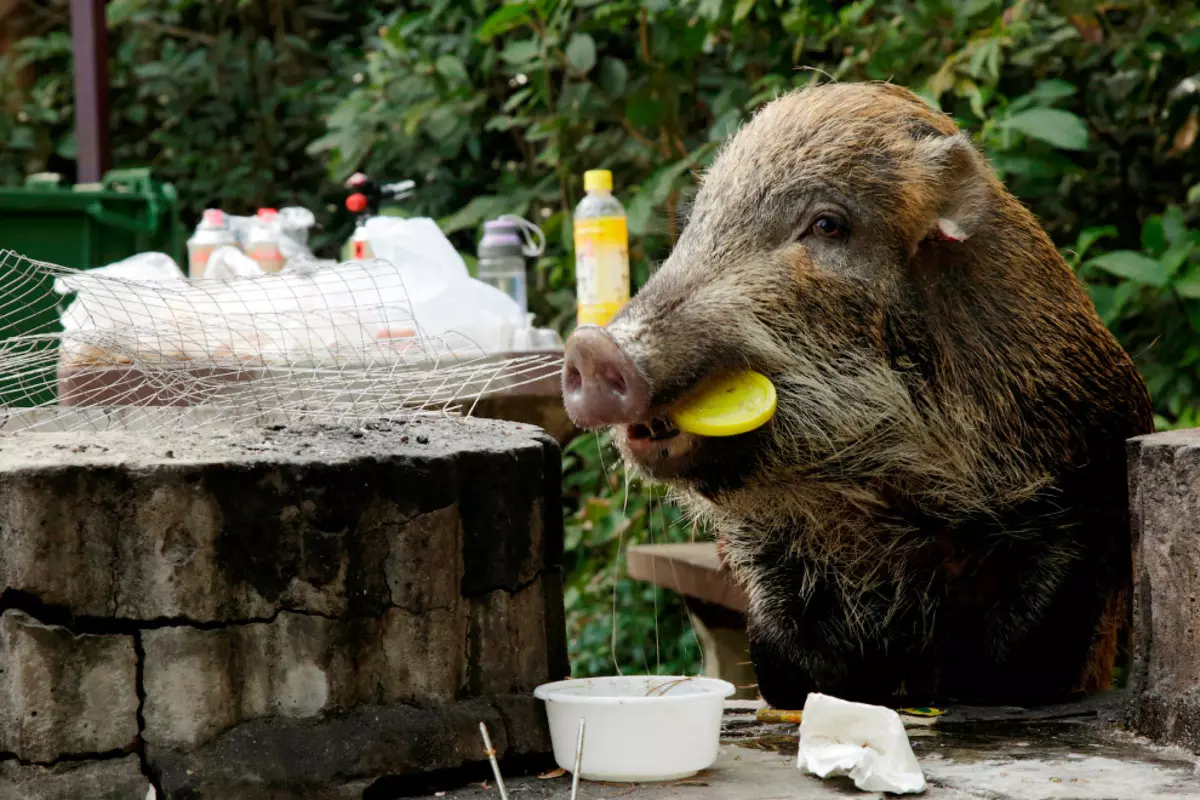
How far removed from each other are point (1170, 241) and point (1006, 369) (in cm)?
183

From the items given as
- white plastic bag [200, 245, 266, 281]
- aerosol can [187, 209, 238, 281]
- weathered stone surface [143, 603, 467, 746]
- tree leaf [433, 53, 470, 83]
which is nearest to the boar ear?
weathered stone surface [143, 603, 467, 746]

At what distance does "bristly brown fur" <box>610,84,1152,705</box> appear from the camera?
108 inches

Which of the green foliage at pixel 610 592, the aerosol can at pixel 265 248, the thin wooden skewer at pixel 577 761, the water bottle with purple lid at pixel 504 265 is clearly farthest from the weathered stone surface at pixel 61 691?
the green foliage at pixel 610 592

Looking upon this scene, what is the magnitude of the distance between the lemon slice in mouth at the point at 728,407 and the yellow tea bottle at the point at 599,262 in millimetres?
1498

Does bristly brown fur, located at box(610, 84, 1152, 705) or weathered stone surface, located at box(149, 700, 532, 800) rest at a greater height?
bristly brown fur, located at box(610, 84, 1152, 705)

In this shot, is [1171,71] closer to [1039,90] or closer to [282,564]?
[1039,90]

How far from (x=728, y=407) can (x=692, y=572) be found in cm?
226

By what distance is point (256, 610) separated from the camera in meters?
2.24

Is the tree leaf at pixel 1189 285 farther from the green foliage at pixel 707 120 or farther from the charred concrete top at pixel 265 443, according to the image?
the charred concrete top at pixel 265 443

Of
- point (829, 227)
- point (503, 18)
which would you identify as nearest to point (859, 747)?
point (829, 227)

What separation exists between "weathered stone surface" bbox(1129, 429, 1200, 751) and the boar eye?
25.0 inches

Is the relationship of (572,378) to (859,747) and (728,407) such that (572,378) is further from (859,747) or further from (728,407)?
(859,747)

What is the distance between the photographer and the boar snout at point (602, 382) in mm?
2348

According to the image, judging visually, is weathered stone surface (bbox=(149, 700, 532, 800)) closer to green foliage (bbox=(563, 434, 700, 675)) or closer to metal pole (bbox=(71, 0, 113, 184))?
green foliage (bbox=(563, 434, 700, 675))
